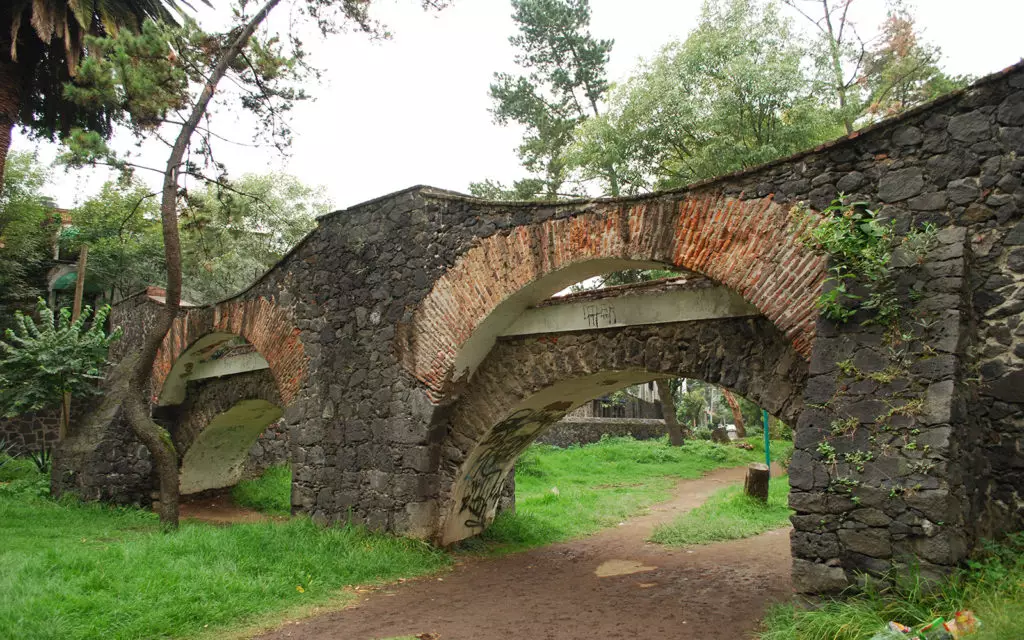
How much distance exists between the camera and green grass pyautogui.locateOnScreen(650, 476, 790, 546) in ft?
27.7

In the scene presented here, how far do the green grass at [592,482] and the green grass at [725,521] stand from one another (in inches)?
42.6

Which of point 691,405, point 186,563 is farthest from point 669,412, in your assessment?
point 186,563

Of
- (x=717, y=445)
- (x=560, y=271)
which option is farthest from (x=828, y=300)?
(x=717, y=445)

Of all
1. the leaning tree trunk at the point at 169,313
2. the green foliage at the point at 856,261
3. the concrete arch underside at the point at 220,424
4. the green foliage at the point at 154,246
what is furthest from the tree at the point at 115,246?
the green foliage at the point at 856,261

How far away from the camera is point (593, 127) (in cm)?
1550

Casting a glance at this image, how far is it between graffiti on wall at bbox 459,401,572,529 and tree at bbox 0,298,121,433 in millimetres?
7585

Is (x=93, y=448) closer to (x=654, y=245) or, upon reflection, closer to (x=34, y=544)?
(x=34, y=544)

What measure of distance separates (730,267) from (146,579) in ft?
17.3

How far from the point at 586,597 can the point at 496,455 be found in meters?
2.20

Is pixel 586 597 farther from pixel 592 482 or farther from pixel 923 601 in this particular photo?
pixel 592 482

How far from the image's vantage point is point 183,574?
575 centimetres

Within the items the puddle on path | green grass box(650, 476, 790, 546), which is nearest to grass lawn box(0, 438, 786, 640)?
green grass box(650, 476, 790, 546)

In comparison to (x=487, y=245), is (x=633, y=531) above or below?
below

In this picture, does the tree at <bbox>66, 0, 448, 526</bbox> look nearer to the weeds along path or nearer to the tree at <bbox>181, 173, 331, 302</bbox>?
the weeds along path
